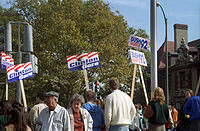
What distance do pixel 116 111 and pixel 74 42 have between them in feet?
73.5

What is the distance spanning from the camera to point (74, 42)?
98.3 feet

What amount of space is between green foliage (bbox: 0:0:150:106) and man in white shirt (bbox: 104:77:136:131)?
2204 cm

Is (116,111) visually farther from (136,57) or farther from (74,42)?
(74,42)

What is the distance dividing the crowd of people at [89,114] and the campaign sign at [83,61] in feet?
10.2

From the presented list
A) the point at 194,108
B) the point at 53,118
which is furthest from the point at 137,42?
the point at 53,118

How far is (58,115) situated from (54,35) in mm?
25070

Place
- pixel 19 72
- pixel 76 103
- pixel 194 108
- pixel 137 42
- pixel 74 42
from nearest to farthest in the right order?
pixel 76 103 → pixel 194 108 → pixel 137 42 → pixel 19 72 → pixel 74 42

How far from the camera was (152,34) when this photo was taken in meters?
11.5

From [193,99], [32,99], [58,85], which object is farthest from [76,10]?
[193,99]

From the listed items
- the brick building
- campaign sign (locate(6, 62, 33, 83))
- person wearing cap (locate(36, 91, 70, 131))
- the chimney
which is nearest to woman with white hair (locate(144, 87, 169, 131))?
person wearing cap (locate(36, 91, 70, 131))

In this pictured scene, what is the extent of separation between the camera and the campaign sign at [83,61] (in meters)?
13.6

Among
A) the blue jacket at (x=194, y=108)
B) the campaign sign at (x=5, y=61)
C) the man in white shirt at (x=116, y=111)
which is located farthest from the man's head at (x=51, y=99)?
the campaign sign at (x=5, y=61)

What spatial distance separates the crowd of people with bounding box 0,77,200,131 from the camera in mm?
6035

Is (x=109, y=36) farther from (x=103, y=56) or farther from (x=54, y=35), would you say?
(x=54, y=35)
